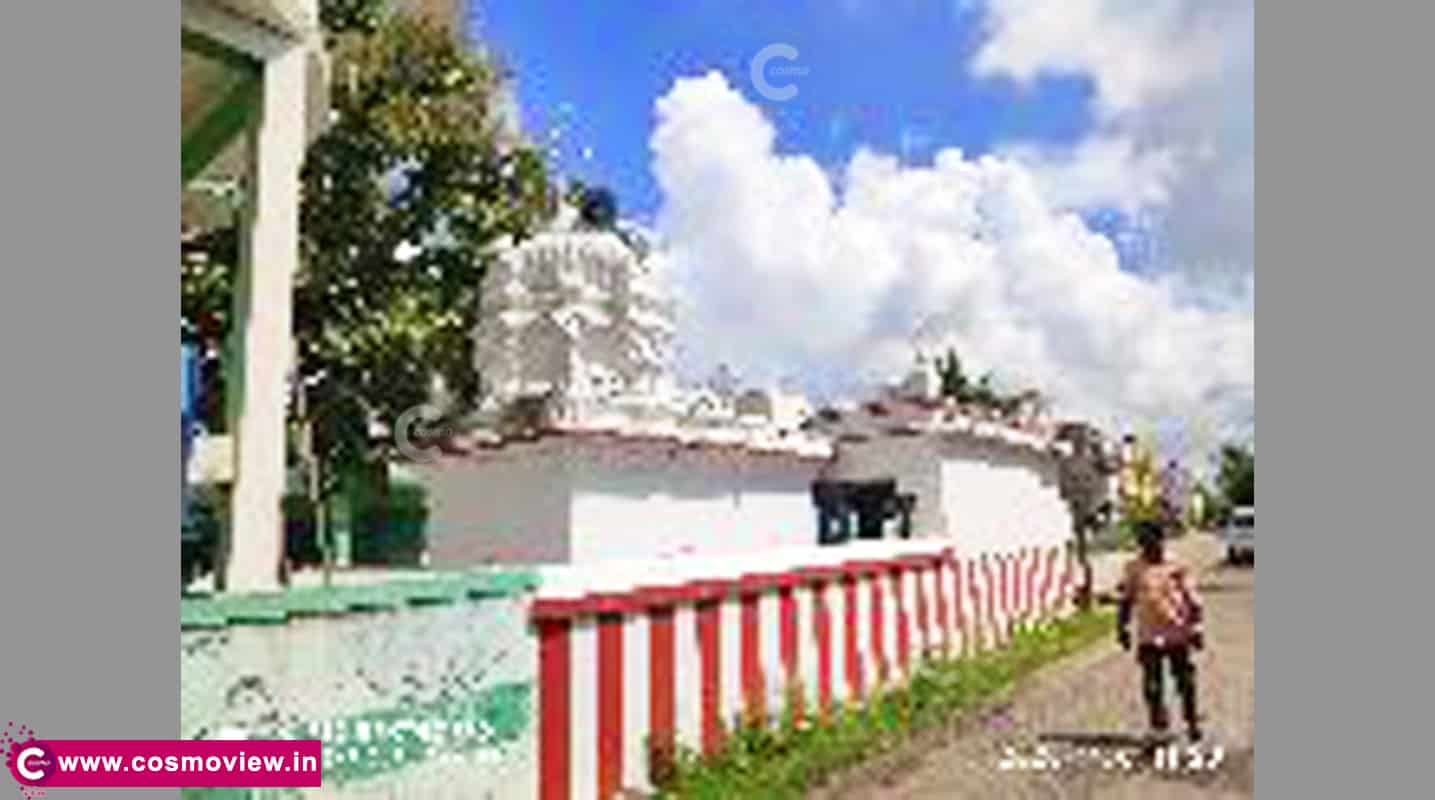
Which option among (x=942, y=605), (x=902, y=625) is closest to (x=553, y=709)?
(x=902, y=625)

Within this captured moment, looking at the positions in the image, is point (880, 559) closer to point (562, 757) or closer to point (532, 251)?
→ point (562, 757)

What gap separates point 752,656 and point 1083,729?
6.88 ft

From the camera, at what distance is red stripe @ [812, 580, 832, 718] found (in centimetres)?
1054

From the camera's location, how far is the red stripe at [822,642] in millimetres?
10539

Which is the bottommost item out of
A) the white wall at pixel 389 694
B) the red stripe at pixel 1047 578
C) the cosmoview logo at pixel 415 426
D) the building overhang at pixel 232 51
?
the red stripe at pixel 1047 578

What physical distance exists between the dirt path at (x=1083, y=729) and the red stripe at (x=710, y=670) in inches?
30.2

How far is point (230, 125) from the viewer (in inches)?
317

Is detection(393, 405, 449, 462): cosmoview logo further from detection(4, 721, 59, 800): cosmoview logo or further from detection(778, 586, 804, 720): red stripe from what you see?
detection(4, 721, 59, 800): cosmoview logo

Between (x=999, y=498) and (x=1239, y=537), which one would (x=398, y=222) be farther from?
(x=1239, y=537)

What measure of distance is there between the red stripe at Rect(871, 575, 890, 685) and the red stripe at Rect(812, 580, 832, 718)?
3.41 ft

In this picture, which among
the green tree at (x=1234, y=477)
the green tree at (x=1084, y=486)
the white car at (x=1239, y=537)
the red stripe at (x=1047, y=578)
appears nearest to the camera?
the red stripe at (x=1047, y=578)

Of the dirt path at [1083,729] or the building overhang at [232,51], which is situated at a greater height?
the building overhang at [232,51]

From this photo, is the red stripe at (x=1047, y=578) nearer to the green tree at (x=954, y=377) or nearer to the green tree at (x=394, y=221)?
the green tree at (x=394, y=221)

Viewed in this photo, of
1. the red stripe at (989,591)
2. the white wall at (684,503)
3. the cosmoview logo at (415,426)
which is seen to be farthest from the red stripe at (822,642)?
the cosmoview logo at (415,426)
